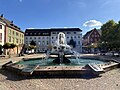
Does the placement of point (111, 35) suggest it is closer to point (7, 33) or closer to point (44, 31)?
point (7, 33)

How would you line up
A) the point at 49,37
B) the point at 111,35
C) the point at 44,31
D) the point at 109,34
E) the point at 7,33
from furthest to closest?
1. the point at 44,31
2. the point at 49,37
3. the point at 7,33
4. the point at 109,34
5. the point at 111,35

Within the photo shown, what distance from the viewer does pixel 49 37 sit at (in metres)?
94.6

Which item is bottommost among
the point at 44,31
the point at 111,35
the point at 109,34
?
the point at 111,35

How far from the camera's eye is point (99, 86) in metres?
8.58

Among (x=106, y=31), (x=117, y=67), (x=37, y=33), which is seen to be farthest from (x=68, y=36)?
(x=117, y=67)

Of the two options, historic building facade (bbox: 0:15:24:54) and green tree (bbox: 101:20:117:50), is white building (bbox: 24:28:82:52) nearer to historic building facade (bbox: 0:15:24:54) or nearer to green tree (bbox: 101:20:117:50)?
historic building facade (bbox: 0:15:24:54)

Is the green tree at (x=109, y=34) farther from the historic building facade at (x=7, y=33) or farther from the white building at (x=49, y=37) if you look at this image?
the white building at (x=49, y=37)

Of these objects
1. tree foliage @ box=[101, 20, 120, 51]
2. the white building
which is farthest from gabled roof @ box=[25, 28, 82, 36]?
tree foliage @ box=[101, 20, 120, 51]

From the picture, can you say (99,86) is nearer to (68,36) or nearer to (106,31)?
(106,31)

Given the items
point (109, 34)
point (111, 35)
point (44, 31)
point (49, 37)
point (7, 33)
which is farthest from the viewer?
point (44, 31)

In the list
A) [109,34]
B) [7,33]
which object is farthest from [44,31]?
[109,34]

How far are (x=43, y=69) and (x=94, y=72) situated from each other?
3.43 meters

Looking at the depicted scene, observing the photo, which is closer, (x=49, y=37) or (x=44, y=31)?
(x=49, y=37)

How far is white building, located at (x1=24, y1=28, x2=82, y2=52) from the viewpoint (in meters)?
93.0
